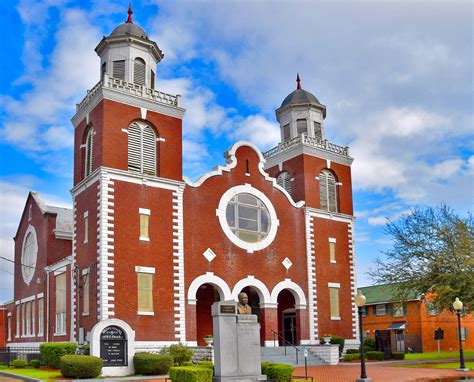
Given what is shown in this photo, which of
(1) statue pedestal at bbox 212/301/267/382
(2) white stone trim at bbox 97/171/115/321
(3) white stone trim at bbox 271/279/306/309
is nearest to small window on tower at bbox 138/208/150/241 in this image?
(2) white stone trim at bbox 97/171/115/321

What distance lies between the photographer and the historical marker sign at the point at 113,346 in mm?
27203

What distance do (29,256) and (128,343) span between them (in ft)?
68.7

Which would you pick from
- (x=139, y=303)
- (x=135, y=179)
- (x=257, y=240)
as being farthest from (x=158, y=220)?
(x=257, y=240)

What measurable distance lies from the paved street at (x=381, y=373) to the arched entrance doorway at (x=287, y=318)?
22.3ft

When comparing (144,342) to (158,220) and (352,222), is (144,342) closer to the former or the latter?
(158,220)

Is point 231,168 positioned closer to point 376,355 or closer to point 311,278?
point 311,278

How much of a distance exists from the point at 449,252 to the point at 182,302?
1704 centimetres

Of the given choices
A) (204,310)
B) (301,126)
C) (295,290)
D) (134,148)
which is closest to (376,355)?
(295,290)

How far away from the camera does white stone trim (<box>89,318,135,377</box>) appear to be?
26781 mm

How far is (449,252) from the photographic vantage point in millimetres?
37750

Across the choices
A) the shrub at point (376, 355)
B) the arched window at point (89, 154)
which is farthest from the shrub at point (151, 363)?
the shrub at point (376, 355)

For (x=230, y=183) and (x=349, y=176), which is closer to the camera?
(x=230, y=183)

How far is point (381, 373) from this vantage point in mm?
27828

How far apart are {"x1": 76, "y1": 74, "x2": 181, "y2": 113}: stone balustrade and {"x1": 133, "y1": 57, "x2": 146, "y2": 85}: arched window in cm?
94
